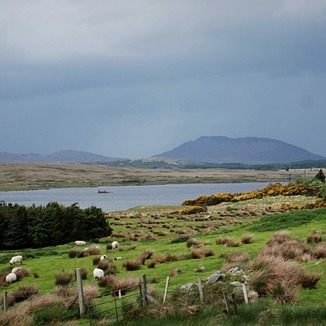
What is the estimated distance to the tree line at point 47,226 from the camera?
127 ft

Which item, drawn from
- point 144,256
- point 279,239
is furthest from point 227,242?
point 144,256

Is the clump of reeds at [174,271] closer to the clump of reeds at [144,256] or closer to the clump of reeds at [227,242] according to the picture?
the clump of reeds at [144,256]

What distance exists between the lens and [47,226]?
39.0 meters

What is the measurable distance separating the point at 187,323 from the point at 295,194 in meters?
57.3

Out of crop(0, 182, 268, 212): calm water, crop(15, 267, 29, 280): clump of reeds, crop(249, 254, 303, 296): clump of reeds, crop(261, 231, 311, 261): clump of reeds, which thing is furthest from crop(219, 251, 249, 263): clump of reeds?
crop(0, 182, 268, 212): calm water

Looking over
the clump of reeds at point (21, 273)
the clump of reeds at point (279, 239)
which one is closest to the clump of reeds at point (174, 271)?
the clump of reeds at point (279, 239)

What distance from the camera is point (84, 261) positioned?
80.9 ft

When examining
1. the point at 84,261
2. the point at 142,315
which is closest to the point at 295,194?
the point at 84,261

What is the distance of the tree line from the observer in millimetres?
38562

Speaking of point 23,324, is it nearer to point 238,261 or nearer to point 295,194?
point 238,261

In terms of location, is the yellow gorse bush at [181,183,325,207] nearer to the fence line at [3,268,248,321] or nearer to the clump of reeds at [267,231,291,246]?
the clump of reeds at [267,231,291,246]

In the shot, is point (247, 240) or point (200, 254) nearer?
point (200, 254)

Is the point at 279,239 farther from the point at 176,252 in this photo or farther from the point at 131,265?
the point at 131,265

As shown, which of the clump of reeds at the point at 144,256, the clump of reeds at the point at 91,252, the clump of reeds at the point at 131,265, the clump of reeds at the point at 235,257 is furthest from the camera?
the clump of reeds at the point at 91,252
